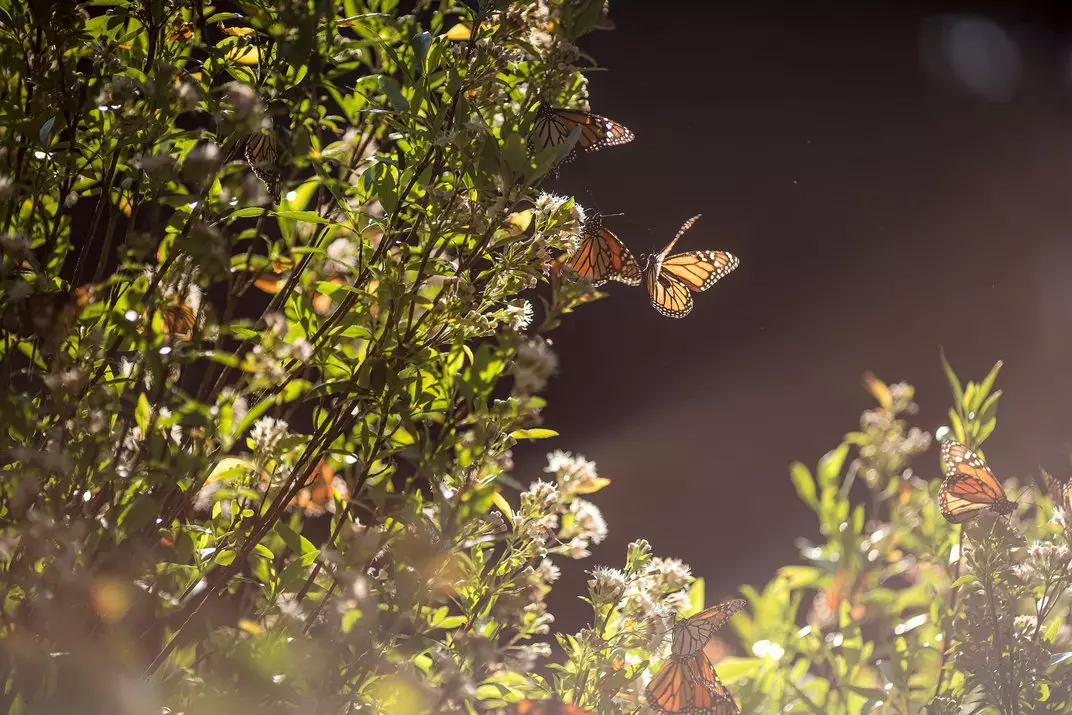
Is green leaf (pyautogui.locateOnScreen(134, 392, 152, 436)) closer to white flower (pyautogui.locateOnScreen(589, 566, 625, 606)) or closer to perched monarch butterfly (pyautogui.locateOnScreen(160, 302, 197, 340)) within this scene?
perched monarch butterfly (pyautogui.locateOnScreen(160, 302, 197, 340))

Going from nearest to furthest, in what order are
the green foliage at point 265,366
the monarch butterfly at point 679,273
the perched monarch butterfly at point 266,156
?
1. the green foliage at point 265,366
2. the perched monarch butterfly at point 266,156
3. the monarch butterfly at point 679,273

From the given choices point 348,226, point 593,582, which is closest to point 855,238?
point 593,582

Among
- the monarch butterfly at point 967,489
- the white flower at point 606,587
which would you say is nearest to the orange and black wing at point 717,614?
the white flower at point 606,587

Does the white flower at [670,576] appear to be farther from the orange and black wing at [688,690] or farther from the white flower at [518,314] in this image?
the white flower at [518,314]

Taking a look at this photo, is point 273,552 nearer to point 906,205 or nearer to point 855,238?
point 855,238

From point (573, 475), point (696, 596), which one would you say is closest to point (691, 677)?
point (696, 596)

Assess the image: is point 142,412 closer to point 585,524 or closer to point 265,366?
point 265,366

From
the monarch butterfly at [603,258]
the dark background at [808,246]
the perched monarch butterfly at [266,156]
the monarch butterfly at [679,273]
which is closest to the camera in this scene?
the perched monarch butterfly at [266,156]
